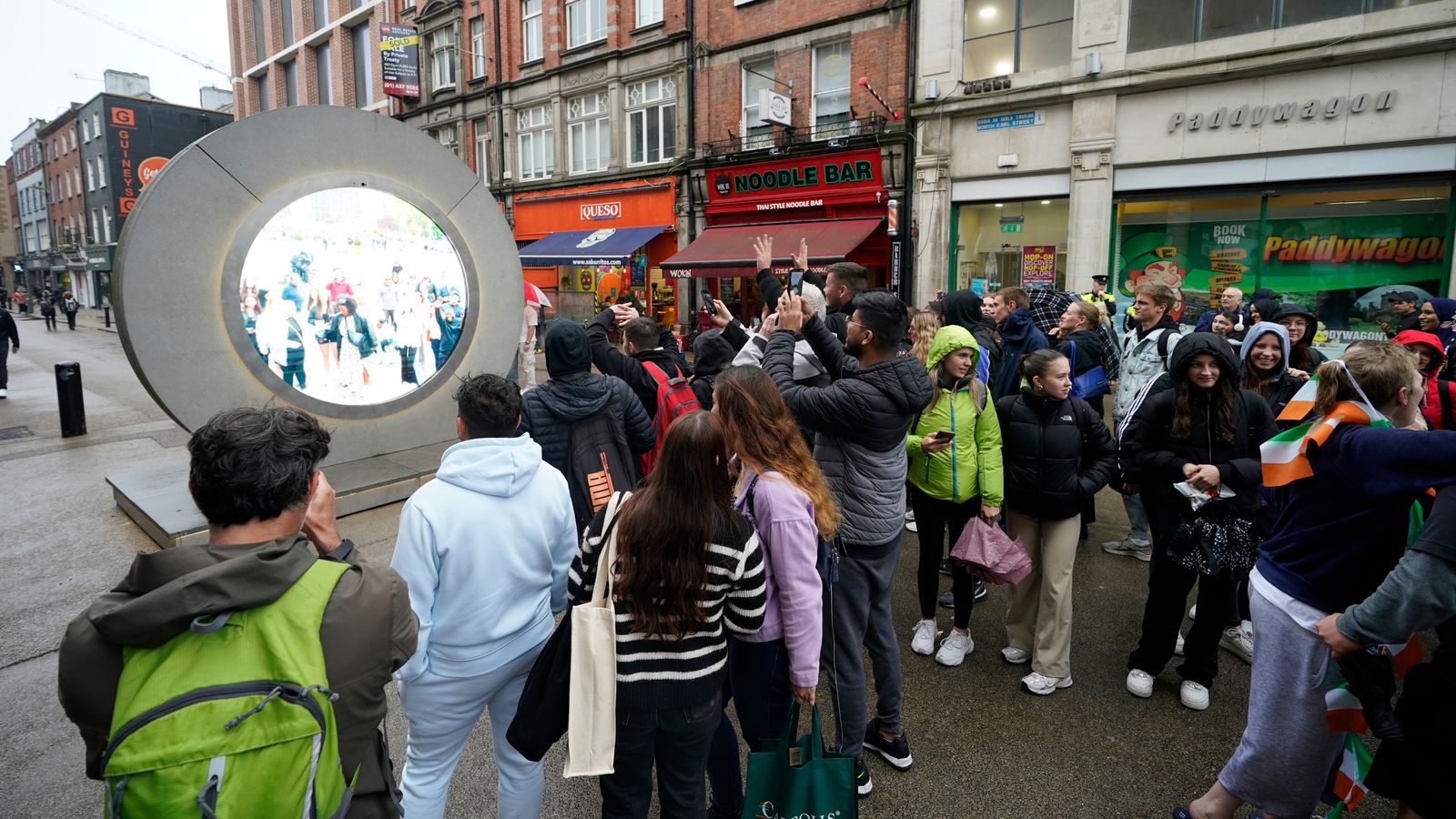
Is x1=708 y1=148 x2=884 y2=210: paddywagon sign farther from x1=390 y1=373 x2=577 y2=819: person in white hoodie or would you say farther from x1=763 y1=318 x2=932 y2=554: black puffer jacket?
x1=390 y1=373 x2=577 y2=819: person in white hoodie

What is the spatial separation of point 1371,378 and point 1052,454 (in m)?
1.42

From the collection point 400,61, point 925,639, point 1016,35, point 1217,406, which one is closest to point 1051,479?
point 1217,406

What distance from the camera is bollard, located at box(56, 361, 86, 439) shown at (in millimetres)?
9727

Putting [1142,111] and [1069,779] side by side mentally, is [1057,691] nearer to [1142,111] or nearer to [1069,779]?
[1069,779]

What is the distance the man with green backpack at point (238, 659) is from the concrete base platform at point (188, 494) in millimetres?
4476

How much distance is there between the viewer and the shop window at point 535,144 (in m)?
22.4

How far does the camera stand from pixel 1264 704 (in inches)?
102

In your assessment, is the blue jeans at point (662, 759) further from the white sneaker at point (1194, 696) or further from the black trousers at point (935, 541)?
the white sneaker at point (1194, 696)

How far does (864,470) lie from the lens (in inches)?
125

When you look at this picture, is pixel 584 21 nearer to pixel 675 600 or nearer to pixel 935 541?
pixel 935 541

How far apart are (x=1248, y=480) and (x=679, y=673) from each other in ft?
9.72

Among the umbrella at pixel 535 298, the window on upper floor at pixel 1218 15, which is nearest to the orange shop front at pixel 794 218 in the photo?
the window on upper floor at pixel 1218 15

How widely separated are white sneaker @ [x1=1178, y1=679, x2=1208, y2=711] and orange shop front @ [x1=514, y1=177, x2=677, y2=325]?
15936 mm

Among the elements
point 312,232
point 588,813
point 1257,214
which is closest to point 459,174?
point 312,232
